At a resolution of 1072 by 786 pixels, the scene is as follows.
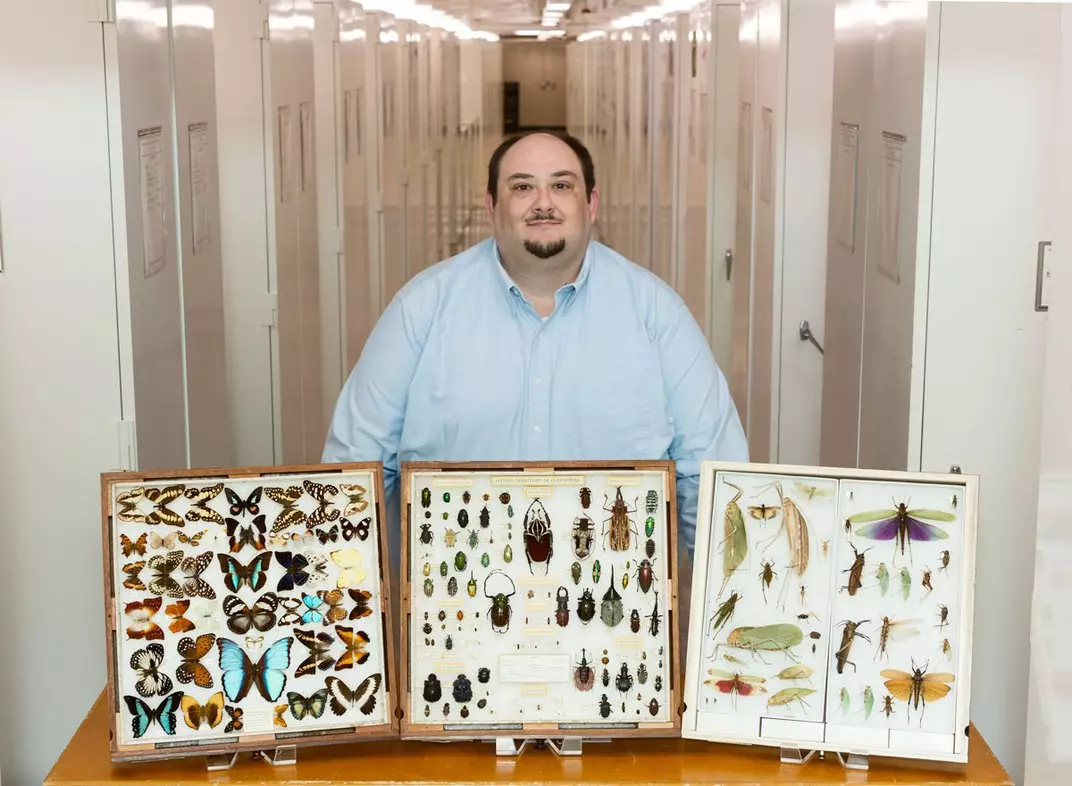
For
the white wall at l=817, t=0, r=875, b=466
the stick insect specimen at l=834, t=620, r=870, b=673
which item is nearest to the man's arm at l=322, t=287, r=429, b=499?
the stick insect specimen at l=834, t=620, r=870, b=673

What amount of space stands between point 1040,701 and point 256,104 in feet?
10.4

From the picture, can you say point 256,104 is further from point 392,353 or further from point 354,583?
point 354,583

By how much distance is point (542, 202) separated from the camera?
235cm

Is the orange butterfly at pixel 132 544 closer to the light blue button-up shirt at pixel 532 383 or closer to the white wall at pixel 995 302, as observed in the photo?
the light blue button-up shirt at pixel 532 383

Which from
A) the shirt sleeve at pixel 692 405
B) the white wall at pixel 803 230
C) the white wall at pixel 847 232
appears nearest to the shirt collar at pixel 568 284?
the shirt sleeve at pixel 692 405

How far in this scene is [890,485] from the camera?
177 centimetres

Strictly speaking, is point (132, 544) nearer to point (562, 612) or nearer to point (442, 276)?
point (562, 612)

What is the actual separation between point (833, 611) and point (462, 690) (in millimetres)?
503

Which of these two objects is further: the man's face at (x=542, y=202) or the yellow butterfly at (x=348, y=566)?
the man's face at (x=542, y=202)

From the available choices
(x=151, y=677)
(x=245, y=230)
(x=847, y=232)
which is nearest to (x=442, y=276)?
(x=151, y=677)

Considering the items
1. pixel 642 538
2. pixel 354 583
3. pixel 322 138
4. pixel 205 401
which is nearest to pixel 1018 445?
pixel 642 538

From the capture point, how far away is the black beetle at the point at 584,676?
1.77 metres

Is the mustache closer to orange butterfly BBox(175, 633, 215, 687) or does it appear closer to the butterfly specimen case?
the butterfly specimen case

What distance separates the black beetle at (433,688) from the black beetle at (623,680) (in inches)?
9.2
